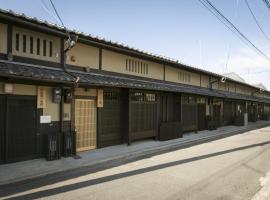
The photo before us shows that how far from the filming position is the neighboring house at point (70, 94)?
9.98m

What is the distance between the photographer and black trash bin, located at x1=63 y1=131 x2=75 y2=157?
11336 mm

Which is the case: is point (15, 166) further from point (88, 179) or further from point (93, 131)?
point (93, 131)

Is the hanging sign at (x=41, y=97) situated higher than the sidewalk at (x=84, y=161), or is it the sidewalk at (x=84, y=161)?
the hanging sign at (x=41, y=97)

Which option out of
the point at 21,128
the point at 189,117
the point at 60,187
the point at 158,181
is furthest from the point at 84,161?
the point at 189,117

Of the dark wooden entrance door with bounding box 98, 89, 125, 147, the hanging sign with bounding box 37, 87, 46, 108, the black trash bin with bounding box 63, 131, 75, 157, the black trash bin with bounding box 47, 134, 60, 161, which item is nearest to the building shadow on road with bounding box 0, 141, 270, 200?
the black trash bin with bounding box 47, 134, 60, 161

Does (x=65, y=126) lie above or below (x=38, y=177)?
above

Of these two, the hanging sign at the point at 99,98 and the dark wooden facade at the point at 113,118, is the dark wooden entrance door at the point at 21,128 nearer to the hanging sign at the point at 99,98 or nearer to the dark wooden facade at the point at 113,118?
the hanging sign at the point at 99,98

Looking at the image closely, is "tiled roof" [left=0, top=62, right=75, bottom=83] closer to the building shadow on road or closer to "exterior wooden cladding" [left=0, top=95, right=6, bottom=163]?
"exterior wooden cladding" [left=0, top=95, right=6, bottom=163]

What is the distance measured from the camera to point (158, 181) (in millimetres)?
8672

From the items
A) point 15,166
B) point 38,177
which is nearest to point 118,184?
point 38,177

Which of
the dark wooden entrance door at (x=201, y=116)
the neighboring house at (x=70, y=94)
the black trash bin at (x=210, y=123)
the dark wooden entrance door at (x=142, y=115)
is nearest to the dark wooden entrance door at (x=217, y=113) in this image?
the black trash bin at (x=210, y=123)

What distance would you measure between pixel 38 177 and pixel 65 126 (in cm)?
356

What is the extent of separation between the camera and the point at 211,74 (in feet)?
89.9

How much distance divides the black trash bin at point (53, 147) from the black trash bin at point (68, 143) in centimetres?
36
